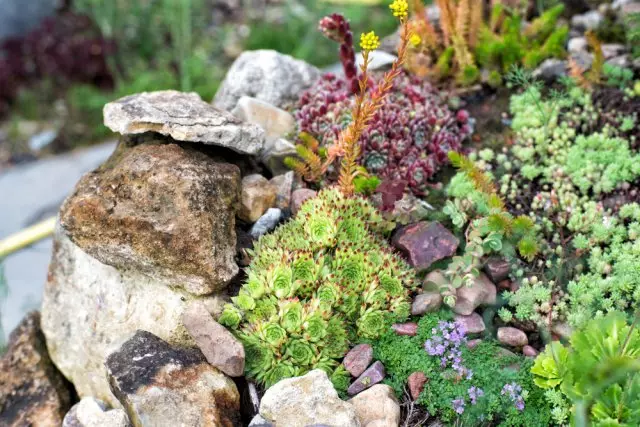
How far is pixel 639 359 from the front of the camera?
3.05 m

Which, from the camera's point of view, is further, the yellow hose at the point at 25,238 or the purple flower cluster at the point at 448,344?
the yellow hose at the point at 25,238

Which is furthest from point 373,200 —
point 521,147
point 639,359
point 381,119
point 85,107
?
point 85,107

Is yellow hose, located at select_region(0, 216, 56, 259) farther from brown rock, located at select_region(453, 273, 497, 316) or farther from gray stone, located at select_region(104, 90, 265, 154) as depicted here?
Answer: brown rock, located at select_region(453, 273, 497, 316)

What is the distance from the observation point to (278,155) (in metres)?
4.48

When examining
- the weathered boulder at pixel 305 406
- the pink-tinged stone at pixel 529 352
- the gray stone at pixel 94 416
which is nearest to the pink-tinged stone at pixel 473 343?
the pink-tinged stone at pixel 529 352

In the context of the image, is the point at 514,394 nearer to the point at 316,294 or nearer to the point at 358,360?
the point at 358,360

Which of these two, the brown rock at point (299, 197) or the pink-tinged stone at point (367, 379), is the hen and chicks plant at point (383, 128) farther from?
the pink-tinged stone at point (367, 379)

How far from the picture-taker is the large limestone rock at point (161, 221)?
3.64m

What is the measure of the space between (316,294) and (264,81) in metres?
2.03

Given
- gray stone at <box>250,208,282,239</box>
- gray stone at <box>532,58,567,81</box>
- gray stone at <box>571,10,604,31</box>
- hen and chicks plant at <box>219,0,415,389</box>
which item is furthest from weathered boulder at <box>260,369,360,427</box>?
gray stone at <box>571,10,604,31</box>

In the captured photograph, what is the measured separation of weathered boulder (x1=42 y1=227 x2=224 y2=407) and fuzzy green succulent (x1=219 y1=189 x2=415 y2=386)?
1.10 ft

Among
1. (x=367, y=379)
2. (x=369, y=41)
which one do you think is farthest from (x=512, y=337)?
(x=369, y=41)

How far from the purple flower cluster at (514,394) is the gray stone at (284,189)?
1.68 metres

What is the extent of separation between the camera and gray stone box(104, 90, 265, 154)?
3.90m
